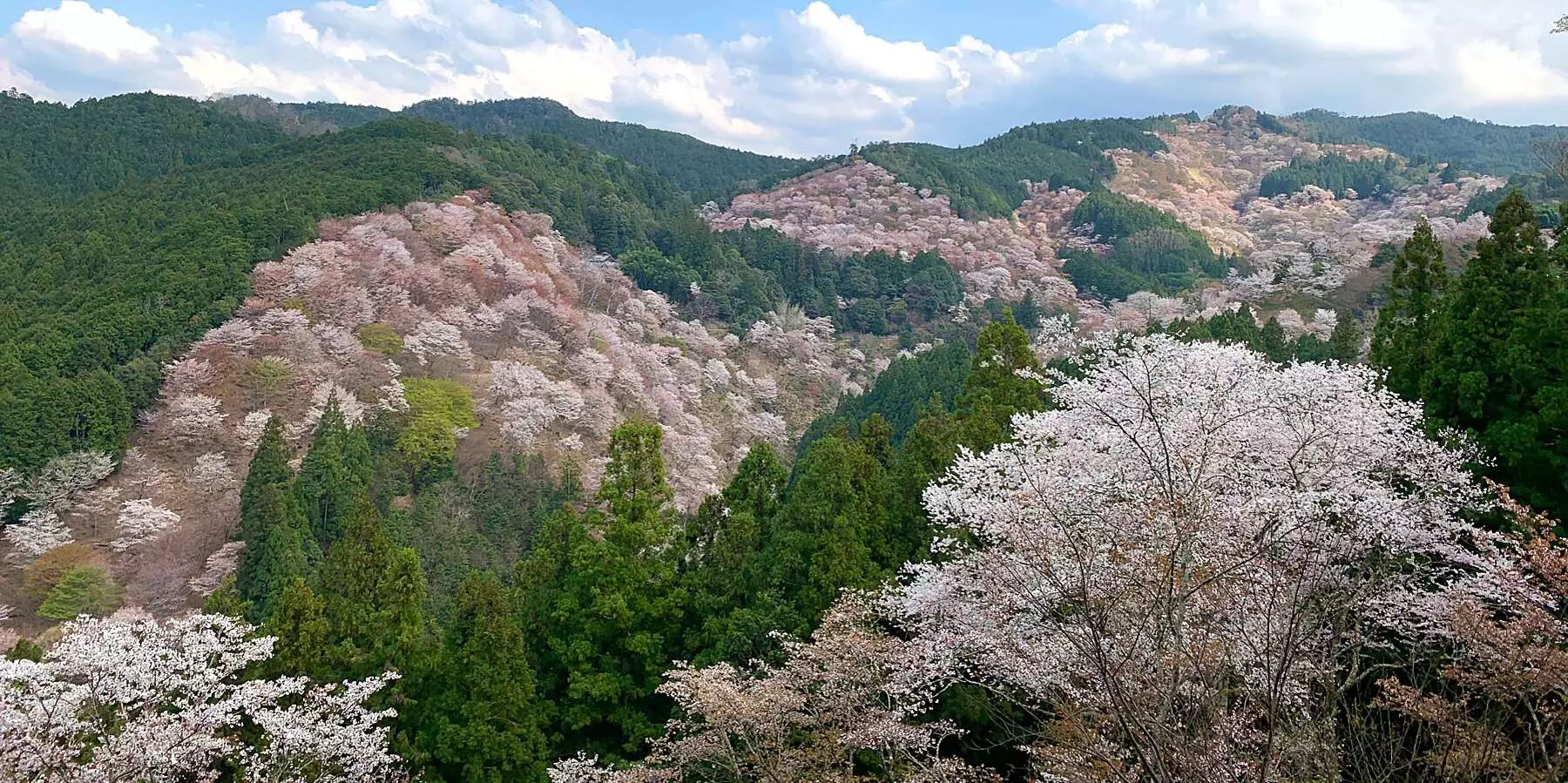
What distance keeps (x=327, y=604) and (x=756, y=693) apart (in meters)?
10.6

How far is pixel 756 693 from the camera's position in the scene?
461 inches

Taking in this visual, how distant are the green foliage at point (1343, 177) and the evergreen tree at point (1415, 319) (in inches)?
4226

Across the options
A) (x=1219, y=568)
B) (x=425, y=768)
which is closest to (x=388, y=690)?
(x=425, y=768)

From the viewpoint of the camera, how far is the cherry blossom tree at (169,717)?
12.2 m

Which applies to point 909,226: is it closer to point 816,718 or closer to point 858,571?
point 858,571

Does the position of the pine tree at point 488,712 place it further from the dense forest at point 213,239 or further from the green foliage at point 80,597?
the dense forest at point 213,239

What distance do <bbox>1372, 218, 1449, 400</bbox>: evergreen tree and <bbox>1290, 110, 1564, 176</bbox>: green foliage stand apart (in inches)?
5683

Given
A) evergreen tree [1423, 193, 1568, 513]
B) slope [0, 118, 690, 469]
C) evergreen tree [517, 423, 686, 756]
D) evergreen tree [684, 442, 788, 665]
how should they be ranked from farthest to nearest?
slope [0, 118, 690, 469] < evergreen tree [517, 423, 686, 756] < evergreen tree [684, 442, 788, 665] < evergreen tree [1423, 193, 1568, 513]

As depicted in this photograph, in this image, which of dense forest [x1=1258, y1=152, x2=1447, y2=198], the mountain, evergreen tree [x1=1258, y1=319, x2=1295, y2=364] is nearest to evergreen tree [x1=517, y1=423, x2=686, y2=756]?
evergreen tree [x1=1258, y1=319, x2=1295, y2=364]

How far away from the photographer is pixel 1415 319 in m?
20.2

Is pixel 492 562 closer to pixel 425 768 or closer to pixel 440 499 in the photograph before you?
pixel 440 499

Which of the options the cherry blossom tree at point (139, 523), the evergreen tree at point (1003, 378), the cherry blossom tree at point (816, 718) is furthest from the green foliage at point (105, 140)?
the cherry blossom tree at point (816, 718)

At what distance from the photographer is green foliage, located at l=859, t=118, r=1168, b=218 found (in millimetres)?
99688

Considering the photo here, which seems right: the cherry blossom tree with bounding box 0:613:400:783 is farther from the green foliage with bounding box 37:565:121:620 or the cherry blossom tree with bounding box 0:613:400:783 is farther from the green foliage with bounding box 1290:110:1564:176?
the green foliage with bounding box 1290:110:1564:176
